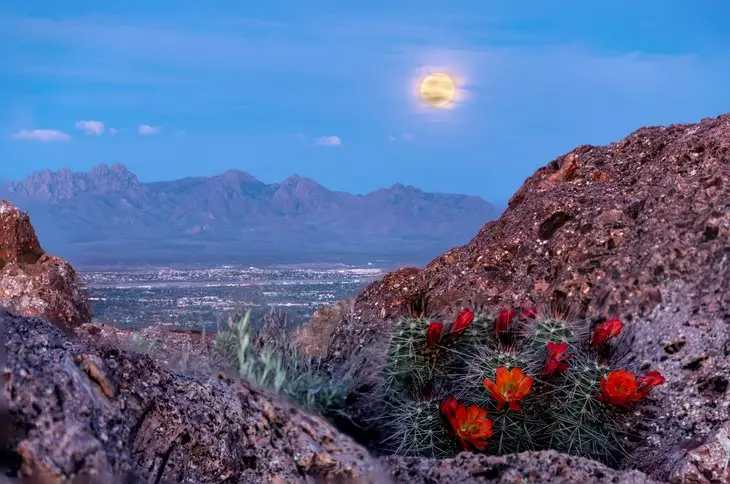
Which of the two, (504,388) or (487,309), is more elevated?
(487,309)

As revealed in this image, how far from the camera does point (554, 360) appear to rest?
226 inches

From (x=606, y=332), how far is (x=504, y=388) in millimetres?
1153

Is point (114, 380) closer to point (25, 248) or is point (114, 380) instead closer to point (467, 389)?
point (467, 389)

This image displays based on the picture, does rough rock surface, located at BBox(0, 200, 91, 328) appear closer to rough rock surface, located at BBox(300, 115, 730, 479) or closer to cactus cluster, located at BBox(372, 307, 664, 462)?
rough rock surface, located at BBox(300, 115, 730, 479)

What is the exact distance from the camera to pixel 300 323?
916 centimetres

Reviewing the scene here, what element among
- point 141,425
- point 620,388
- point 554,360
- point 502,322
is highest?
point 502,322

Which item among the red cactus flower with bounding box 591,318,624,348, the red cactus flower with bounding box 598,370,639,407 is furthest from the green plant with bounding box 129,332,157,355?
the red cactus flower with bounding box 591,318,624,348

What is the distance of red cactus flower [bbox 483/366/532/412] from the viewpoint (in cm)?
548

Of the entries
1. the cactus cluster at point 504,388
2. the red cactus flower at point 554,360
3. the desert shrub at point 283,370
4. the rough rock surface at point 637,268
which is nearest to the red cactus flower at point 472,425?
the cactus cluster at point 504,388

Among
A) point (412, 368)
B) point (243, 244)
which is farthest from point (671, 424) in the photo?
point (243, 244)

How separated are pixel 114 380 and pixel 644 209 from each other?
533 cm

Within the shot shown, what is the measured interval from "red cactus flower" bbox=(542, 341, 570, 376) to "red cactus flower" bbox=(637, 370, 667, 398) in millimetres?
501

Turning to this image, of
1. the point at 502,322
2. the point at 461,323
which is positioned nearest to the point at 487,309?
the point at 502,322

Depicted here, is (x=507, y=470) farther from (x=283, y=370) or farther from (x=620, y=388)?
(x=283, y=370)
